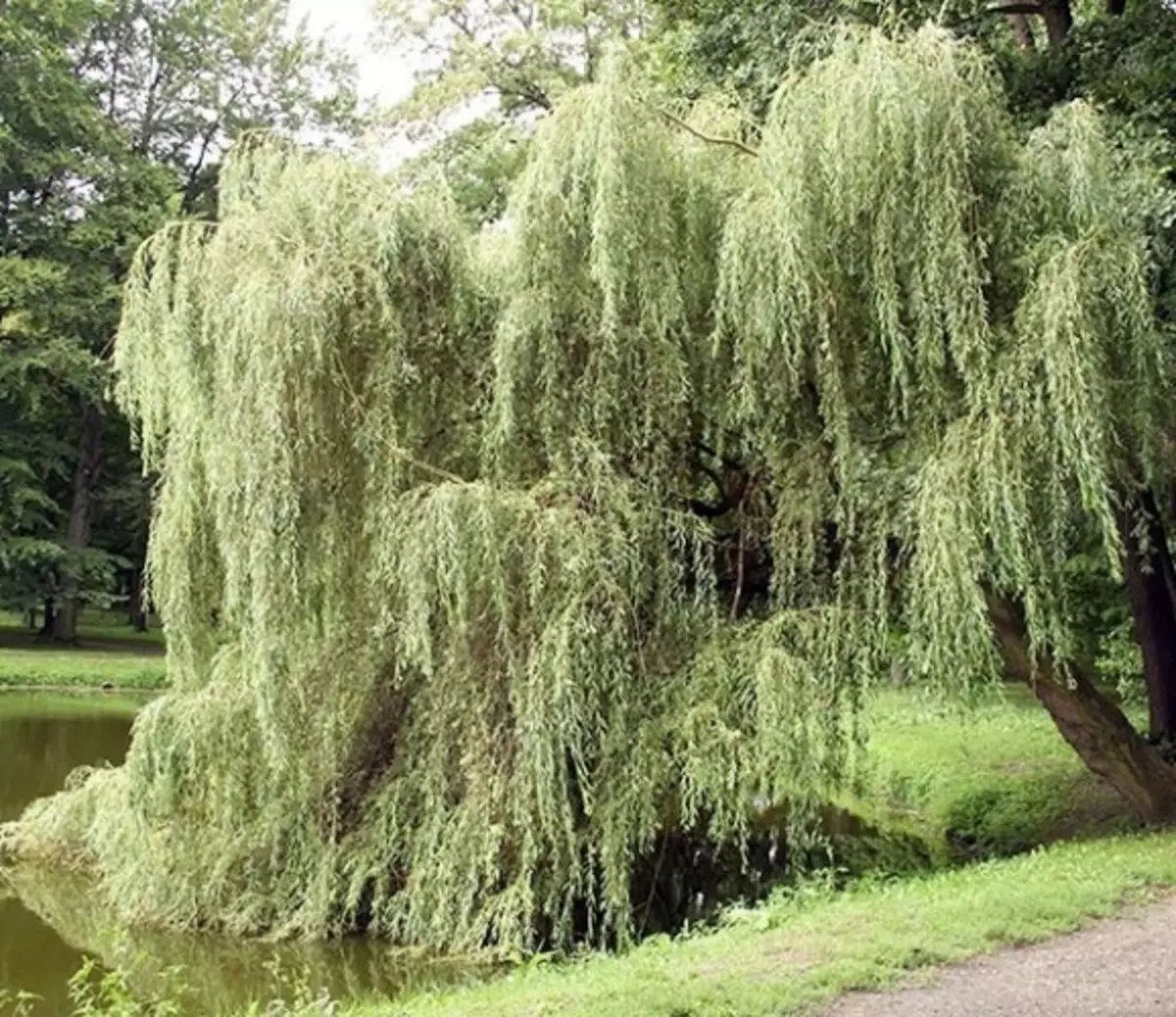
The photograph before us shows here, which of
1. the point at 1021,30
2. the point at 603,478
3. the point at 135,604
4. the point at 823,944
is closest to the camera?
the point at 823,944

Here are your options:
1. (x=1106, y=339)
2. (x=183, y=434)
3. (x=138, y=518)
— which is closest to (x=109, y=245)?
(x=138, y=518)

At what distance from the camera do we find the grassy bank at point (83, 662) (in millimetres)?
22250

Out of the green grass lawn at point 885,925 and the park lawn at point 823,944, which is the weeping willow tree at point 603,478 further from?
the park lawn at point 823,944

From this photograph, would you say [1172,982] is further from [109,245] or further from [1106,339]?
[109,245]

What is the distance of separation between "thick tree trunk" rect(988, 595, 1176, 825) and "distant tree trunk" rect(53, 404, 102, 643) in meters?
21.9

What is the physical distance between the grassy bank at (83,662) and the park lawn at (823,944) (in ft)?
46.9

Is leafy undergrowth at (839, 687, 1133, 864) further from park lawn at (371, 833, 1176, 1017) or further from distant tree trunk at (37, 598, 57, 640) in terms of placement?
distant tree trunk at (37, 598, 57, 640)

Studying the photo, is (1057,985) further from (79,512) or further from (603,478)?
(79,512)

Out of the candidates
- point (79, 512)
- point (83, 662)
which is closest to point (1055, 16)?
point (83, 662)

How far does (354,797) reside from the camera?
8.64m

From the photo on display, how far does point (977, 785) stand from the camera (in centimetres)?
1228

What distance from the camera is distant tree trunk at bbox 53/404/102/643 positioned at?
87.6 feet

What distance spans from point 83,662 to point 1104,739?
64.2 ft

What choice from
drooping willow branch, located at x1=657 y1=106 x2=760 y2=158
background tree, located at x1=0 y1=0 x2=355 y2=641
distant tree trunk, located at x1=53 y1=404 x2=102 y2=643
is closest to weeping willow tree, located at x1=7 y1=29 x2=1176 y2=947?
drooping willow branch, located at x1=657 y1=106 x2=760 y2=158
